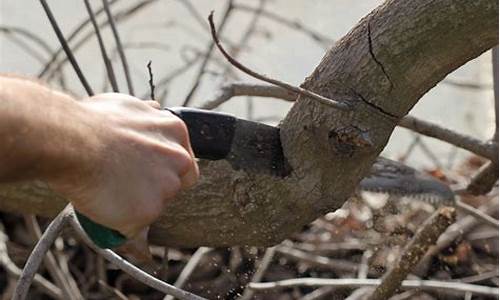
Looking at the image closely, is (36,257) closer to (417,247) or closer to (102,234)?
(102,234)

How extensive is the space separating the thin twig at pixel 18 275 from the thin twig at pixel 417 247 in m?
0.59

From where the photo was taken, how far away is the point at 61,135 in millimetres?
831

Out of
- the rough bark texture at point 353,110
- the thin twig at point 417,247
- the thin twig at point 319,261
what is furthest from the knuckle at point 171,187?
the thin twig at point 319,261

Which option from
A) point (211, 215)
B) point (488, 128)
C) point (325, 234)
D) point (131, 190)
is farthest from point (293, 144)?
point (488, 128)

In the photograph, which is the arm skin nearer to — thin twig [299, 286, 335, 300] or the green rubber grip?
the green rubber grip

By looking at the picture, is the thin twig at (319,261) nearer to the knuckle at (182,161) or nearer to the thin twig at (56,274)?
the thin twig at (56,274)

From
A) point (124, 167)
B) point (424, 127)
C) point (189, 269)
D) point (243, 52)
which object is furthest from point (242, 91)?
point (243, 52)

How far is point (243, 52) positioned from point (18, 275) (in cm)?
103

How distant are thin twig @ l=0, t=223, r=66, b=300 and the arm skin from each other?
37.5 inches

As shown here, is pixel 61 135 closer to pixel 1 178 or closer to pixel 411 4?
pixel 1 178

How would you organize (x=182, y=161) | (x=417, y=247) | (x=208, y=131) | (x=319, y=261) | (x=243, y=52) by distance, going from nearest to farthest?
(x=182, y=161)
(x=208, y=131)
(x=417, y=247)
(x=319, y=261)
(x=243, y=52)

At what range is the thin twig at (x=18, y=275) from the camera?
188 centimetres

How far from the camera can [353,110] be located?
1.16 meters

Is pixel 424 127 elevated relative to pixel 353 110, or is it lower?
elevated
